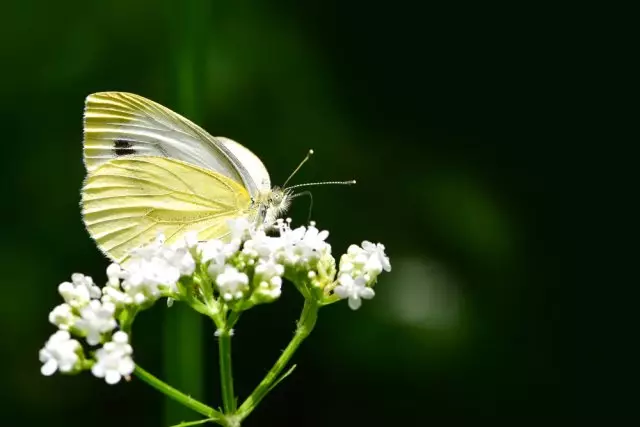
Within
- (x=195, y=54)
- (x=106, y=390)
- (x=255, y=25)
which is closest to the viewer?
(x=195, y=54)

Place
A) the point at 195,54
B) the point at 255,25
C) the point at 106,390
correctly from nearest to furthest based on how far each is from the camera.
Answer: the point at 195,54 → the point at 106,390 → the point at 255,25

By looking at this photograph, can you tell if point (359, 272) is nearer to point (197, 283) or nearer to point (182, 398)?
point (197, 283)

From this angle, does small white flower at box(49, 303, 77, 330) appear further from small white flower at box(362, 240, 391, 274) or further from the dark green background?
the dark green background

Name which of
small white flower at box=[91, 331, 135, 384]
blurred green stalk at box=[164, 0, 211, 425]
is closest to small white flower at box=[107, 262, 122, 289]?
small white flower at box=[91, 331, 135, 384]

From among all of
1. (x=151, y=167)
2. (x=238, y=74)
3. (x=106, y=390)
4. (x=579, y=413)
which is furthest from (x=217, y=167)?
(x=579, y=413)

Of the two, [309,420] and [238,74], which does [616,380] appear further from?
[238,74]

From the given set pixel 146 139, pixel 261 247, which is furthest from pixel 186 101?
pixel 261 247

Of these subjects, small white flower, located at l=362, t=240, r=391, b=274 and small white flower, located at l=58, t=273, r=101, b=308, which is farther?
small white flower, located at l=362, t=240, r=391, b=274

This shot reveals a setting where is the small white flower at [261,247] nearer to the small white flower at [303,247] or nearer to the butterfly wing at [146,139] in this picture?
the small white flower at [303,247]
